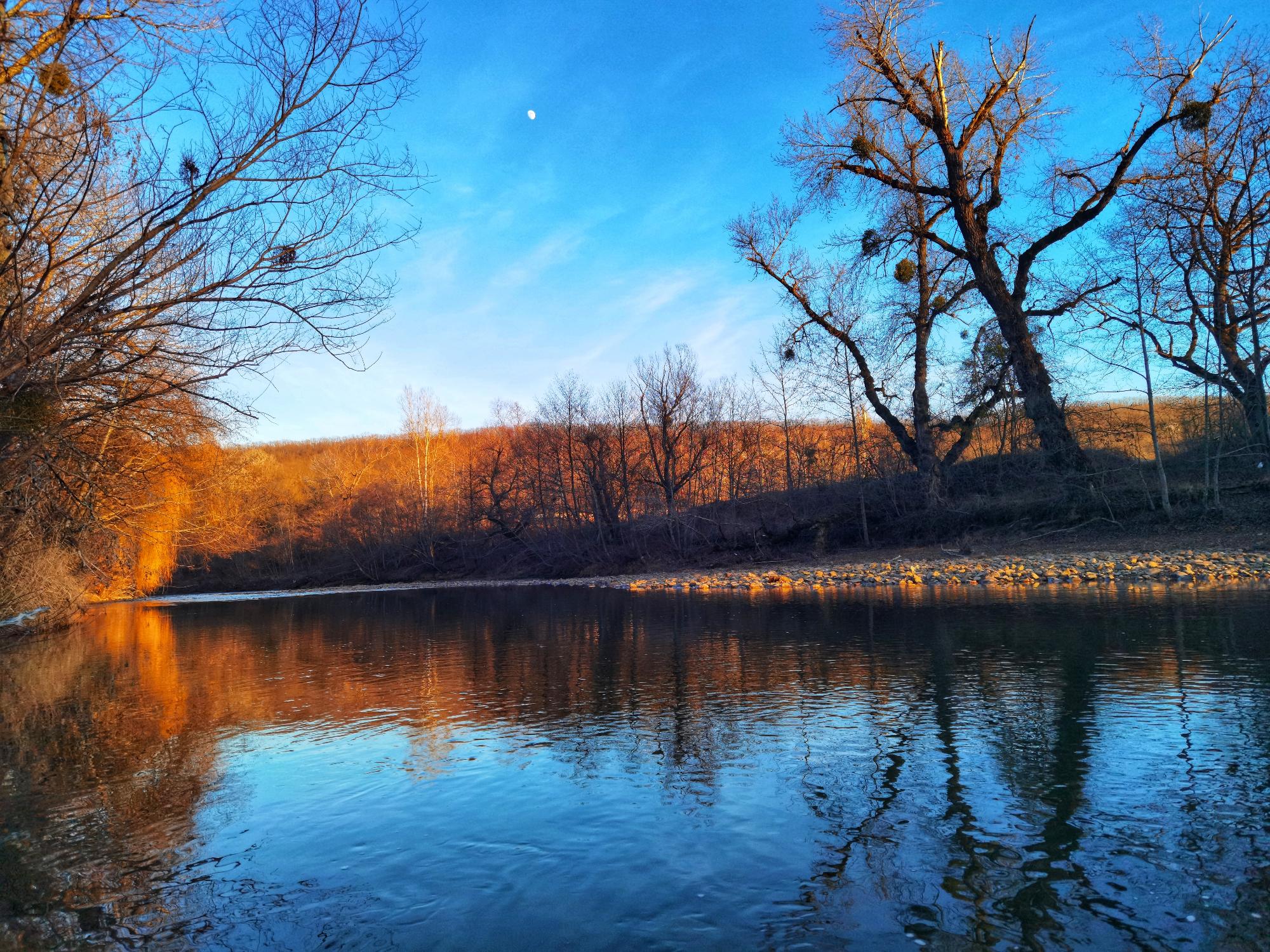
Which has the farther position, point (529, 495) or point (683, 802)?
point (529, 495)

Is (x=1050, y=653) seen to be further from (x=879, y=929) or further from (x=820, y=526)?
(x=820, y=526)

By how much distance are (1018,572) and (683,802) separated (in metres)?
17.1

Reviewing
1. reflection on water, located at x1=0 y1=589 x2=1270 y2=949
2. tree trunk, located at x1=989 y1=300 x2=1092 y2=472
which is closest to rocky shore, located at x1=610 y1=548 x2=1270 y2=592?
tree trunk, located at x1=989 y1=300 x2=1092 y2=472

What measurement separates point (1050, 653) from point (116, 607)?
123 ft

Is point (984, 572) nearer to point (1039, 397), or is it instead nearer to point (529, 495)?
point (1039, 397)

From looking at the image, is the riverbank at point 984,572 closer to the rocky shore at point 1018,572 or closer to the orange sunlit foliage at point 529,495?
the rocky shore at point 1018,572

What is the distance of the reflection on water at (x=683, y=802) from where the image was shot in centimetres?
352

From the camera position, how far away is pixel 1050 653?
919cm

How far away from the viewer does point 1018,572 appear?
1950 cm

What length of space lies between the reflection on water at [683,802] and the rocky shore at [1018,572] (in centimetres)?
727

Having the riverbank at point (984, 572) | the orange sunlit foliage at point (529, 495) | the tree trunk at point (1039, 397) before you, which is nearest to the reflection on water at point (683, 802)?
the riverbank at point (984, 572)

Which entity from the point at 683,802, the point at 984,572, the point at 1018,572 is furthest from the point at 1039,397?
the point at 683,802

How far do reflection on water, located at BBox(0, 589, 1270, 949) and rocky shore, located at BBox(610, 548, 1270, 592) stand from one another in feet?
23.9

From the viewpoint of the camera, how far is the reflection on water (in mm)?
3516
